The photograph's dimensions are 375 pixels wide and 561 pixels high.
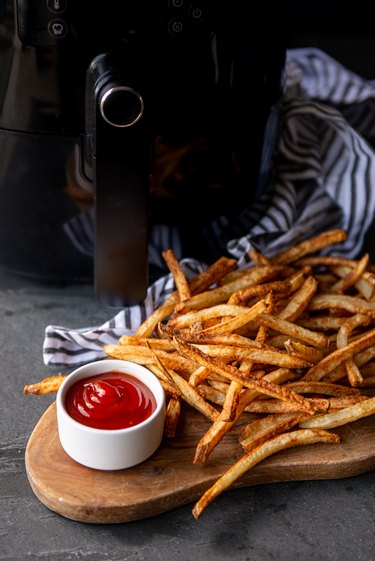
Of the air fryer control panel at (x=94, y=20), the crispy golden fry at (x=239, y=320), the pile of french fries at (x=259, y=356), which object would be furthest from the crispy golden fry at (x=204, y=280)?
the air fryer control panel at (x=94, y=20)

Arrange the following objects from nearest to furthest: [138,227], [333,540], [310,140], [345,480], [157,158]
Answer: [333,540] < [345,480] < [138,227] < [157,158] < [310,140]

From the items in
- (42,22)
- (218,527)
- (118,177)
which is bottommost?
(218,527)

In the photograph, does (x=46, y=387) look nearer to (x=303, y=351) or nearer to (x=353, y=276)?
(x=303, y=351)

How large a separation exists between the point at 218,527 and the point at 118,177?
1.77 feet

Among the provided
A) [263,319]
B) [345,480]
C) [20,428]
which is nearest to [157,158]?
[263,319]

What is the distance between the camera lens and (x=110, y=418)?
42.5 inches

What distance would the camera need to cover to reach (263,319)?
4.03ft

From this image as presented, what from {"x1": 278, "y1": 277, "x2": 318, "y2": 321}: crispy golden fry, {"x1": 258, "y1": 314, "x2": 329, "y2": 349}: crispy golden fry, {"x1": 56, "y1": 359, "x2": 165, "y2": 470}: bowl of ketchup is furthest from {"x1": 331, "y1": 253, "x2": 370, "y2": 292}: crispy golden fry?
{"x1": 56, "y1": 359, "x2": 165, "y2": 470}: bowl of ketchup

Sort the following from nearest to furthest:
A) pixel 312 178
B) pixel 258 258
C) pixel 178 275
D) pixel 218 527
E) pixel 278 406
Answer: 1. pixel 218 527
2. pixel 278 406
3. pixel 178 275
4. pixel 258 258
5. pixel 312 178

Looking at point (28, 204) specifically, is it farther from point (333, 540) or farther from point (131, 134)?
point (333, 540)

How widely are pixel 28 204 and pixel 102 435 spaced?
0.53 m

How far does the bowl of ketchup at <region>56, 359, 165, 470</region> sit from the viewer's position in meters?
1.05

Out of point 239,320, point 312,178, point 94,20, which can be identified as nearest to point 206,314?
point 239,320

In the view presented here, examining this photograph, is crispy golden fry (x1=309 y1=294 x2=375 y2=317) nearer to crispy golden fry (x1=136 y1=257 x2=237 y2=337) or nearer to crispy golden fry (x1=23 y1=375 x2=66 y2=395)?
crispy golden fry (x1=136 y1=257 x2=237 y2=337)
